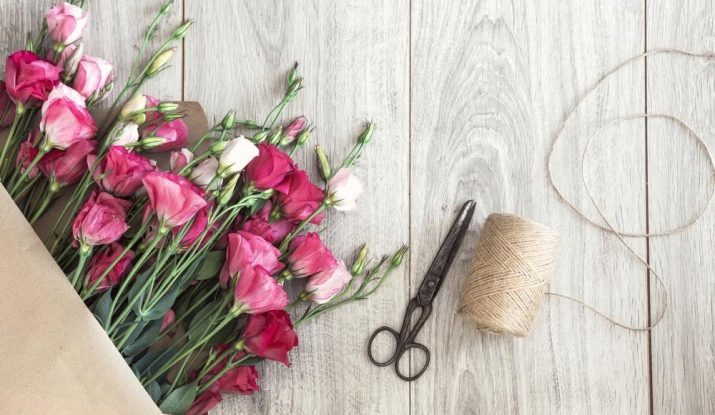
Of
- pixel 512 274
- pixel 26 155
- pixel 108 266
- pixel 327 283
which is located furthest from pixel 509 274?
pixel 26 155

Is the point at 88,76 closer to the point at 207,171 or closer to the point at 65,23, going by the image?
the point at 65,23

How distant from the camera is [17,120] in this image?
0.87 m

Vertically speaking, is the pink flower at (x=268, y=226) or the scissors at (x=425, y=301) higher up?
the pink flower at (x=268, y=226)

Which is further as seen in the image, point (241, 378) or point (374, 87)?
point (374, 87)

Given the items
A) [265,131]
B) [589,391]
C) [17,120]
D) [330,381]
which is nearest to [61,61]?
[17,120]

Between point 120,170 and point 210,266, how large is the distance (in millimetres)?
161

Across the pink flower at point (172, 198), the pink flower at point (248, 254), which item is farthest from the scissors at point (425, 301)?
the pink flower at point (172, 198)

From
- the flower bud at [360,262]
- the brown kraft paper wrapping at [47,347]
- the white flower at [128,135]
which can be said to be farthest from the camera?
the flower bud at [360,262]

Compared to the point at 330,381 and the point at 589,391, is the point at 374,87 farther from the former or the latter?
the point at 589,391

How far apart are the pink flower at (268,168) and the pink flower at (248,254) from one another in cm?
6

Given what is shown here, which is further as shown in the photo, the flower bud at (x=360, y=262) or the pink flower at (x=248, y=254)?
the flower bud at (x=360, y=262)

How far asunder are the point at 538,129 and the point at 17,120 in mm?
662

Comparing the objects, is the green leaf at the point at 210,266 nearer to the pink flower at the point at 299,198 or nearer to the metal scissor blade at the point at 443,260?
the pink flower at the point at 299,198

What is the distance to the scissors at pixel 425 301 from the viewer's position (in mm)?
982
